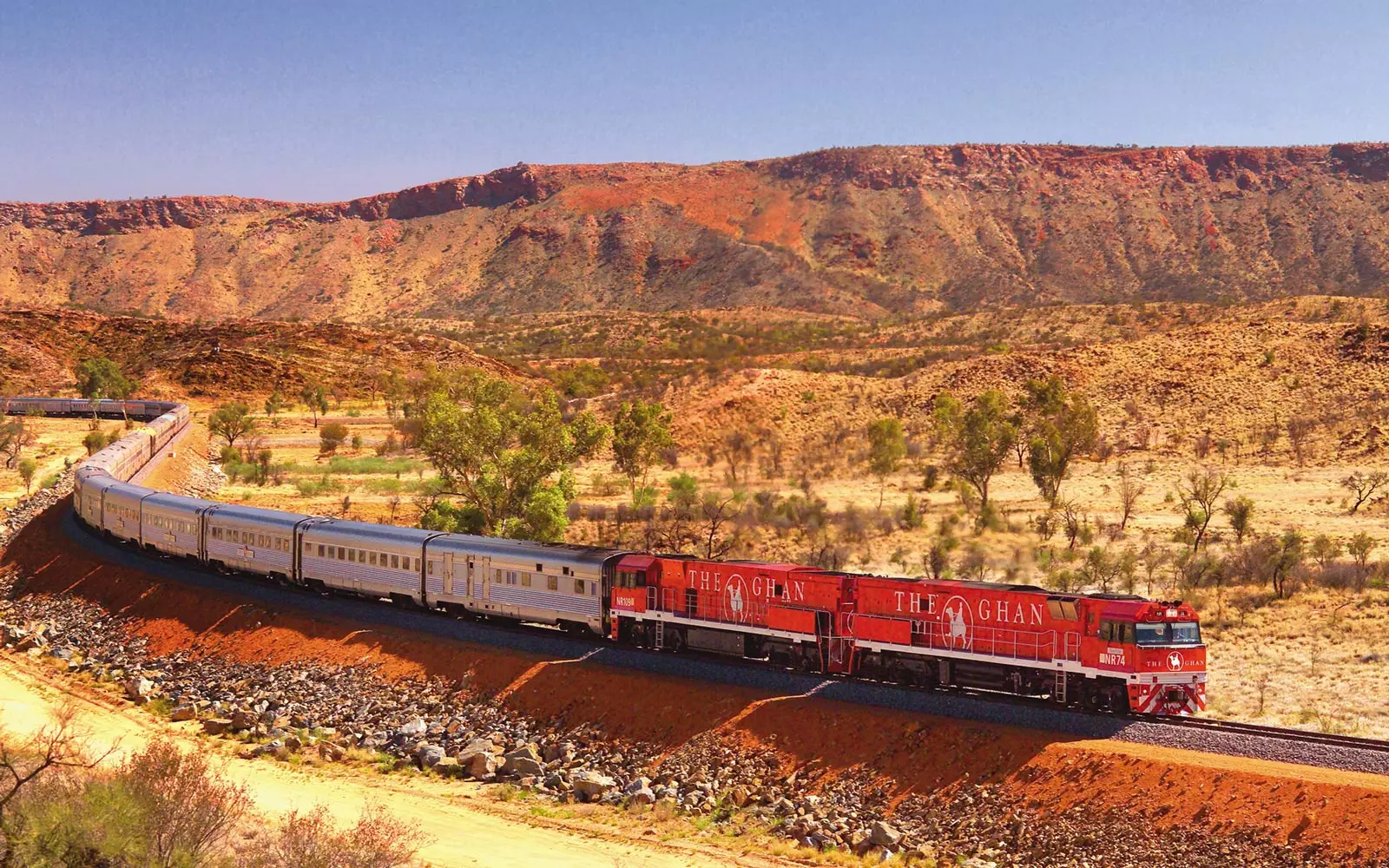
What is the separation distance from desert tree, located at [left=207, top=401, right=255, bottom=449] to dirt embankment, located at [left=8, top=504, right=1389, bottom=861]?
152 ft

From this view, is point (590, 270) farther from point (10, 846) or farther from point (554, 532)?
point (10, 846)

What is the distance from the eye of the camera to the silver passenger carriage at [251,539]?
36.5 meters

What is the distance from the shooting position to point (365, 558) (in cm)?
3419

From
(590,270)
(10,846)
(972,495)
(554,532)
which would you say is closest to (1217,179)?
(590,270)

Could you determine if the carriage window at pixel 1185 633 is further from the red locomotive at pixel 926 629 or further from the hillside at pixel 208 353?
the hillside at pixel 208 353

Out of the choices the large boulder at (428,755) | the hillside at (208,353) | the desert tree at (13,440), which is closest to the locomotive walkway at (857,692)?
the large boulder at (428,755)

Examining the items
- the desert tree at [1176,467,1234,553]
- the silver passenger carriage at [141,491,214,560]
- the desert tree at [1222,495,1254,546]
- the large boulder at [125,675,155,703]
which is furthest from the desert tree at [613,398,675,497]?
the large boulder at [125,675,155,703]

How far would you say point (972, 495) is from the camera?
58312 millimetres

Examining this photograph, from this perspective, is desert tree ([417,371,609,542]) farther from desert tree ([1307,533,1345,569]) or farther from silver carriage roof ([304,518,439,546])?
desert tree ([1307,533,1345,569])

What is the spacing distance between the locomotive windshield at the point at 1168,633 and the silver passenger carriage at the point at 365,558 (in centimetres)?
1999

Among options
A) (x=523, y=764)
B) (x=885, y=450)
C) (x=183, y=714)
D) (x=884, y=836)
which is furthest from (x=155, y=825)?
(x=885, y=450)

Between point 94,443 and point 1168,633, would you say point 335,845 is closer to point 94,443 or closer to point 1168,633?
point 1168,633

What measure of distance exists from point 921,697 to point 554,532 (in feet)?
73.8

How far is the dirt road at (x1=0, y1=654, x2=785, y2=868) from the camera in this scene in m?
20.9
